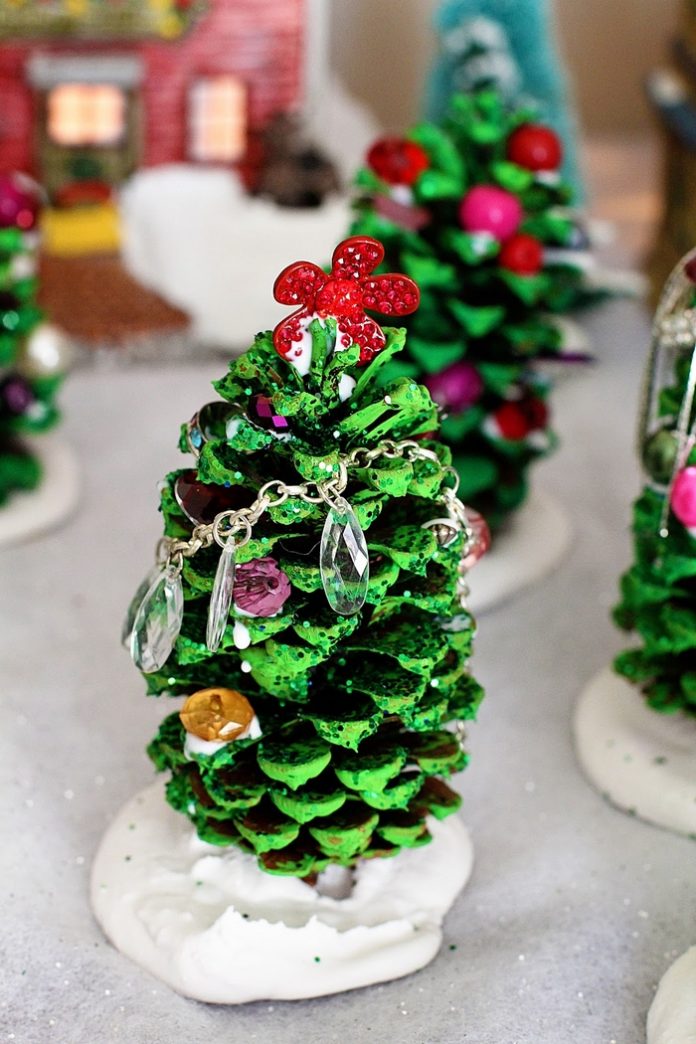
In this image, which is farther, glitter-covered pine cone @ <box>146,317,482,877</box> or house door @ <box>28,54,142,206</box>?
house door @ <box>28,54,142,206</box>

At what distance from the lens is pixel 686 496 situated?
3.94 feet

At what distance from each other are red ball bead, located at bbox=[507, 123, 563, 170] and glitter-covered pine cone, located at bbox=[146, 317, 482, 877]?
0.63 metres

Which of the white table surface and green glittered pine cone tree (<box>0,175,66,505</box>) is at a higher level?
green glittered pine cone tree (<box>0,175,66,505</box>)

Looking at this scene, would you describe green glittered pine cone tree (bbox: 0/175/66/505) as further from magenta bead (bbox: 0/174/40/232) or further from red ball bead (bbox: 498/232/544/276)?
red ball bead (bbox: 498/232/544/276)

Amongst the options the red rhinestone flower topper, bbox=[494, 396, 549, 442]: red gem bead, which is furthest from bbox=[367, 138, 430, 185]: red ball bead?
the red rhinestone flower topper

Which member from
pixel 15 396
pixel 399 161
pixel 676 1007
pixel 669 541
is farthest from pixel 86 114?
pixel 676 1007

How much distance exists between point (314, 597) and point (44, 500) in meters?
0.85

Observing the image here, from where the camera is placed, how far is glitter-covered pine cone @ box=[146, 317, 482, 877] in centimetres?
98

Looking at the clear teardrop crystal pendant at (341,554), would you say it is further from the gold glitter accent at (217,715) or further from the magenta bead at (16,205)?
the magenta bead at (16,205)

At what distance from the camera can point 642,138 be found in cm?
380

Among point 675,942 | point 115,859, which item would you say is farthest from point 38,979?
point 675,942

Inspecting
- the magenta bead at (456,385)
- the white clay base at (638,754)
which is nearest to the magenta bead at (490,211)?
the magenta bead at (456,385)

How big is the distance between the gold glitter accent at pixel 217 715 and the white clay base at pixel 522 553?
0.62m

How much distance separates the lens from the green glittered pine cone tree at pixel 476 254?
153 cm
